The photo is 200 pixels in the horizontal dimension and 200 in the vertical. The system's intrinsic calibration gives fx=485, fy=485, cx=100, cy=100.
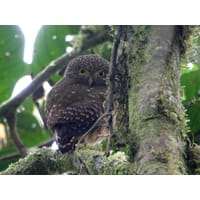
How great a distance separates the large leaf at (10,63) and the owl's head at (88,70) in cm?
16

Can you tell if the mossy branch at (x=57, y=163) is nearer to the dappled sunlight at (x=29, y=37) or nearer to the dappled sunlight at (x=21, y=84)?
the dappled sunlight at (x=21, y=84)

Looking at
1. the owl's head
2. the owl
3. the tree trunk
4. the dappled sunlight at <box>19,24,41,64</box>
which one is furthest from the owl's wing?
the tree trunk

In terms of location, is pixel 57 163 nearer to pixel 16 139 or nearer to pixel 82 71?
pixel 16 139

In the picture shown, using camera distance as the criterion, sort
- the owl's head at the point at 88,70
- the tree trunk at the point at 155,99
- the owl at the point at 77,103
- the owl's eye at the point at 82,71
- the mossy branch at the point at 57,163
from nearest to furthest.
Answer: the tree trunk at the point at 155,99 < the mossy branch at the point at 57,163 < the owl at the point at 77,103 < the owl's head at the point at 88,70 < the owl's eye at the point at 82,71

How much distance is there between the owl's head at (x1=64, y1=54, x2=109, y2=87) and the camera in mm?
1499

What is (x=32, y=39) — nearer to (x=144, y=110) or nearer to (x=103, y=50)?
(x=103, y=50)

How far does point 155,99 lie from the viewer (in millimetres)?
986

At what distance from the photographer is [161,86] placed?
1.01m

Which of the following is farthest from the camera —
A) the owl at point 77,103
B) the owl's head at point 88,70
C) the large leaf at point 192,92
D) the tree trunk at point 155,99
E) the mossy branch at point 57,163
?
the owl's head at point 88,70

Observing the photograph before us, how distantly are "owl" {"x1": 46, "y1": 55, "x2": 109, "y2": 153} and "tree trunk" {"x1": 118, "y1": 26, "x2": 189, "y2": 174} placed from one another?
0.26 m

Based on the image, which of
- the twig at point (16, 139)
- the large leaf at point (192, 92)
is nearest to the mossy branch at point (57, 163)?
the twig at point (16, 139)

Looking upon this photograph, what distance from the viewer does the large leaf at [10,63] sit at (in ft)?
4.94
